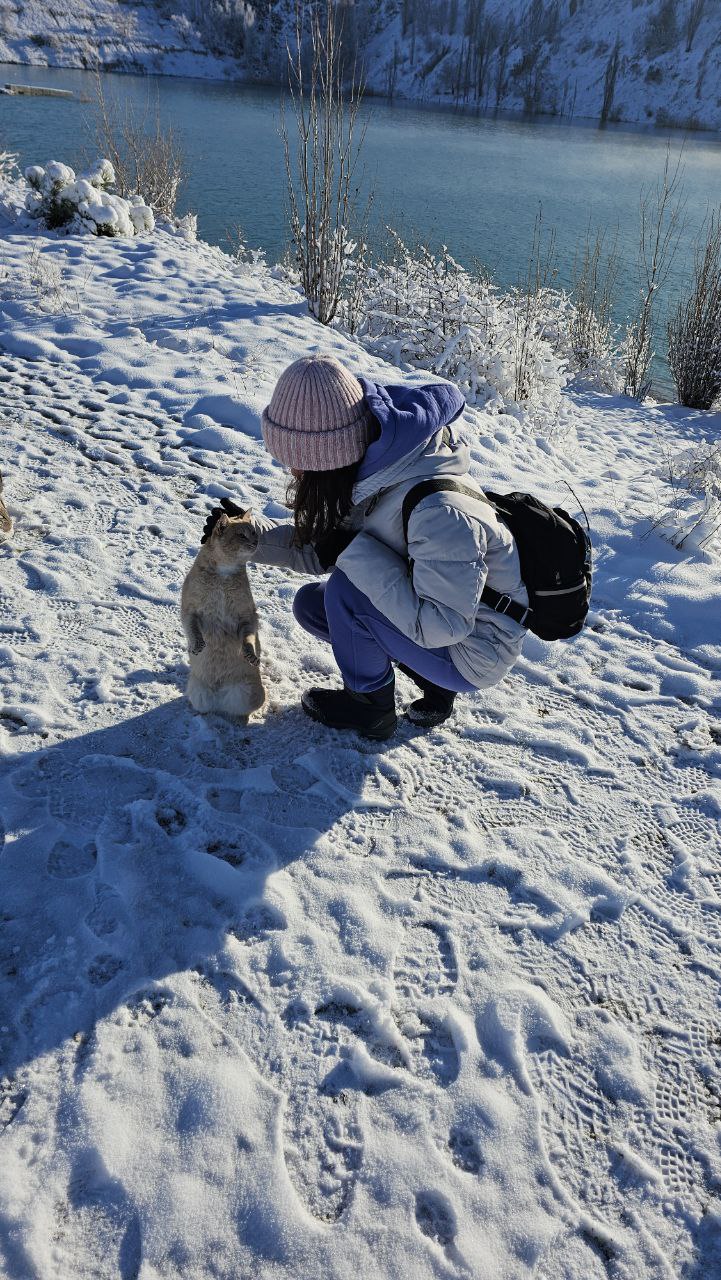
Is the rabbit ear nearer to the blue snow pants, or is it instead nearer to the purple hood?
the blue snow pants

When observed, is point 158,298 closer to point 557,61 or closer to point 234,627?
point 234,627

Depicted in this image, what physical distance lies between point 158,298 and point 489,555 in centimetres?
692

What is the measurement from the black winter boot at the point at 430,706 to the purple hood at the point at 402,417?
1.04 meters

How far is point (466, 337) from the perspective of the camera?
8156 mm

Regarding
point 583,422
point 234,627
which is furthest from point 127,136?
point 234,627

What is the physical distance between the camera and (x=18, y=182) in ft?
39.0

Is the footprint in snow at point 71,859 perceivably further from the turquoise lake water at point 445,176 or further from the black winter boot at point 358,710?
the turquoise lake water at point 445,176

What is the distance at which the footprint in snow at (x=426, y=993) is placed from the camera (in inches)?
73.4

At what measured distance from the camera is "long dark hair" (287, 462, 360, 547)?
7.34 ft

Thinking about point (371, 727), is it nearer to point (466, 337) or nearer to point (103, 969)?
point (103, 969)

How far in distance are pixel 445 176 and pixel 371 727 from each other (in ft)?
78.1

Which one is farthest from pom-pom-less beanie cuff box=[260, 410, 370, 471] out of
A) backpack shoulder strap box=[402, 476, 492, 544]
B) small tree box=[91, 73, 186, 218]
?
small tree box=[91, 73, 186, 218]

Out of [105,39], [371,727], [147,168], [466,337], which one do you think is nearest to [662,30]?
[105,39]

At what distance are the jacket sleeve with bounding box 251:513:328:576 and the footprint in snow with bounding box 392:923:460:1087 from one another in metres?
1.32
